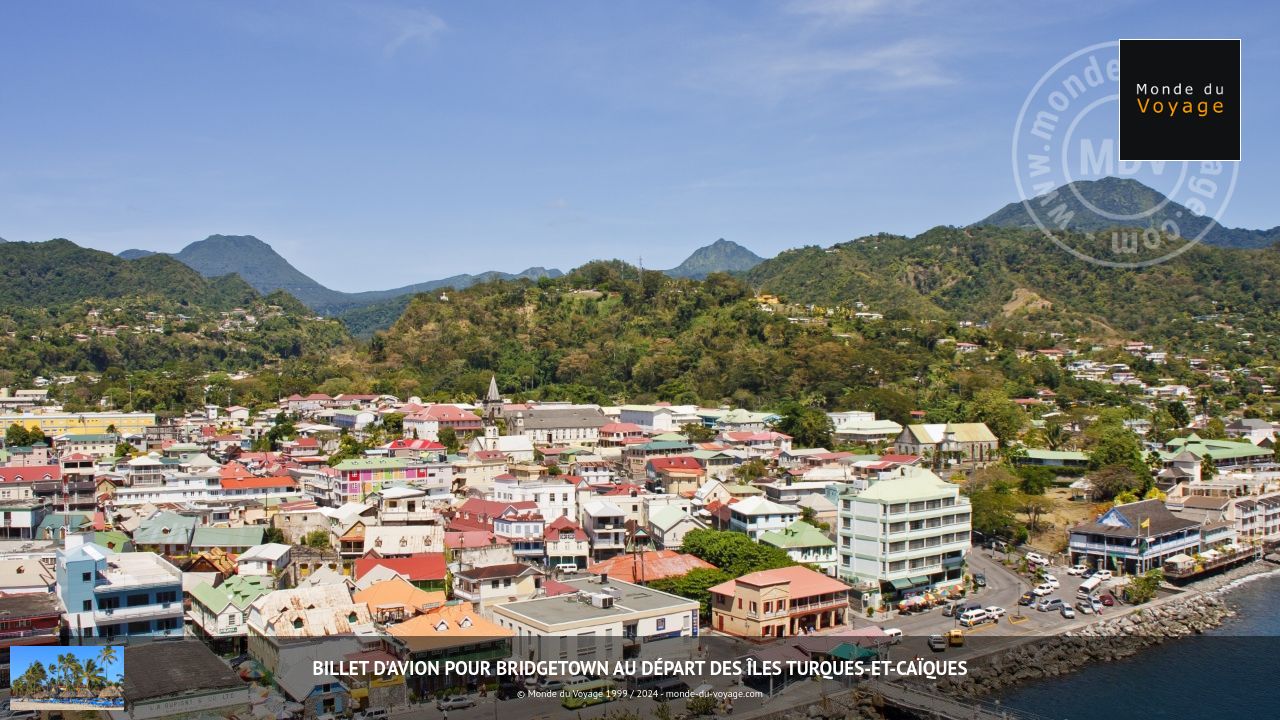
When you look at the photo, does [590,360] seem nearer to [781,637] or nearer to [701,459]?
[701,459]

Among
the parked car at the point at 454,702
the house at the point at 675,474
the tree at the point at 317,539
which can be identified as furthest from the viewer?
the house at the point at 675,474

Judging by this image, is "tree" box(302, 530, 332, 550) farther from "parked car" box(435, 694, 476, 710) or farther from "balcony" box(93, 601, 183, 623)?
"parked car" box(435, 694, 476, 710)

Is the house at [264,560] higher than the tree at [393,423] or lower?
lower

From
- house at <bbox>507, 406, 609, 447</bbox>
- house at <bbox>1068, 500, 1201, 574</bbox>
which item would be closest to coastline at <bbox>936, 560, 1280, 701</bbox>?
house at <bbox>1068, 500, 1201, 574</bbox>

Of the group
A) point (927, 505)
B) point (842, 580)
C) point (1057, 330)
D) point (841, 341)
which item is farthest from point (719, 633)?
point (1057, 330)

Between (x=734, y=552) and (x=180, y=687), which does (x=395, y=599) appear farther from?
(x=734, y=552)

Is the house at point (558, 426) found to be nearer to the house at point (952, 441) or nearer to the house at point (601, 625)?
the house at point (952, 441)

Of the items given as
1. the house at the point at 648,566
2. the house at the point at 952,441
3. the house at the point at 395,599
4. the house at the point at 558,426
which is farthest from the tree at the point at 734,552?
the house at the point at 558,426

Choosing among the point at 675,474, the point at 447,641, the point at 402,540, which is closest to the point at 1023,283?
the point at 675,474
